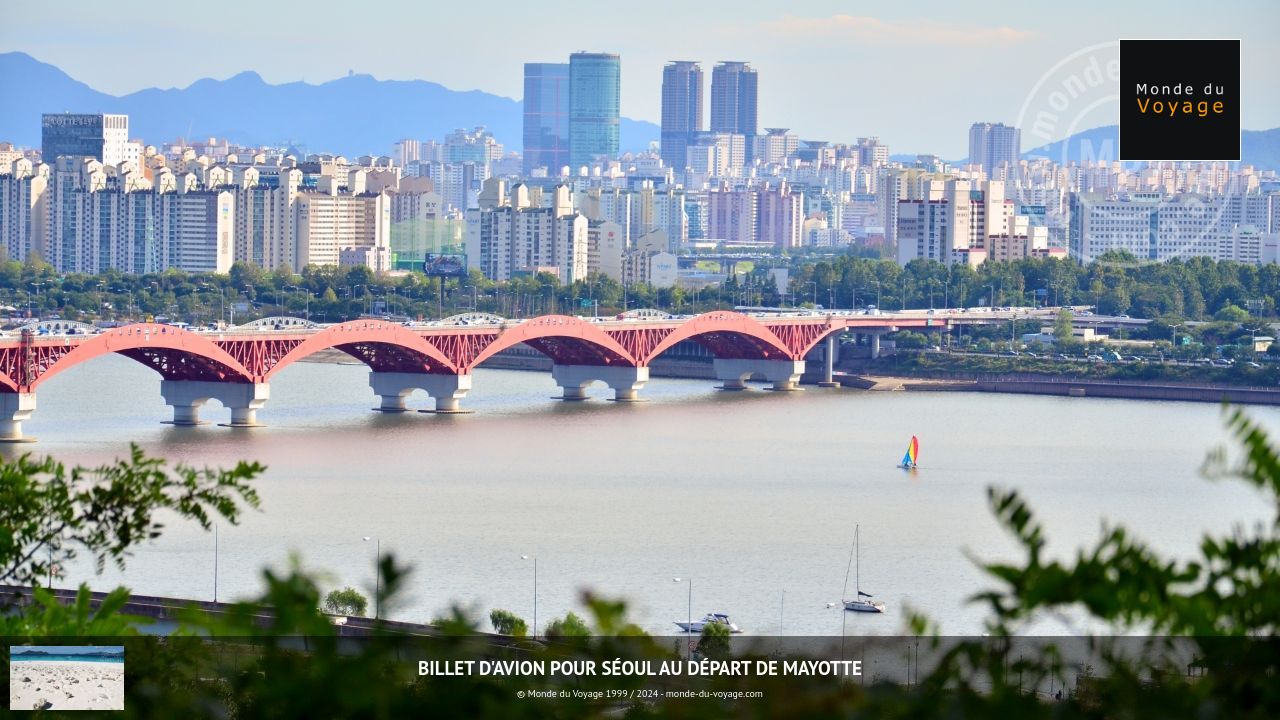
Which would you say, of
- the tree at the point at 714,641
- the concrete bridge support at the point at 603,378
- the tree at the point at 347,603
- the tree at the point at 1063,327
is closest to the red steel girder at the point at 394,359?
the concrete bridge support at the point at 603,378

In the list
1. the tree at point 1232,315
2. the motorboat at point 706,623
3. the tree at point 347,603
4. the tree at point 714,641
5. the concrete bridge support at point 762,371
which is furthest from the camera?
the tree at point 1232,315

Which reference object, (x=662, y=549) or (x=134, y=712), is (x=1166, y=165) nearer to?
(x=662, y=549)

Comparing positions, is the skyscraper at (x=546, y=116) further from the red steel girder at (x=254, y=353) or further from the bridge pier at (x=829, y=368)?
the red steel girder at (x=254, y=353)

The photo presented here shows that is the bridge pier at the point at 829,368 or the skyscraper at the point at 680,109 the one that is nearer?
the bridge pier at the point at 829,368

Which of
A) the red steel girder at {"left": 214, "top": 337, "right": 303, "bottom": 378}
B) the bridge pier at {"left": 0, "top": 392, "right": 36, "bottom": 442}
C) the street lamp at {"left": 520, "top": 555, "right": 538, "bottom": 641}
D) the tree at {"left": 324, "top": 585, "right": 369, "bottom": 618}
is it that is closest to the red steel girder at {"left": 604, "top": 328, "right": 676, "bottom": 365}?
the red steel girder at {"left": 214, "top": 337, "right": 303, "bottom": 378}

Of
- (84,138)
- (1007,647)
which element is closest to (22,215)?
(84,138)

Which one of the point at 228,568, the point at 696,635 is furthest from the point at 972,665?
the point at 228,568

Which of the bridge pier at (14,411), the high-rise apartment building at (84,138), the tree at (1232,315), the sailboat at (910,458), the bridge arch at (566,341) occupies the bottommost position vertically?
the sailboat at (910,458)
